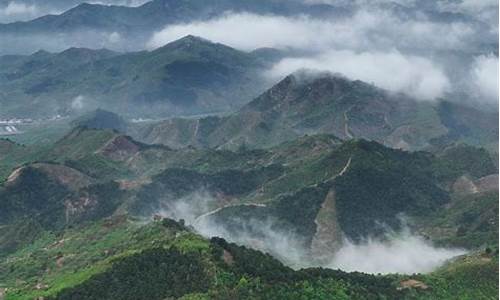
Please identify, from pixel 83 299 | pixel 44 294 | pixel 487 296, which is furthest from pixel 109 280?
pixel 487 296

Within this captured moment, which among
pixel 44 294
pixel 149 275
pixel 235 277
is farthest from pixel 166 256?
pixel 44 294

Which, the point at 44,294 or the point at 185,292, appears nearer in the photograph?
the point at 185,292

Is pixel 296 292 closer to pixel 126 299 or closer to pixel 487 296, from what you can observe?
pixel 126 299

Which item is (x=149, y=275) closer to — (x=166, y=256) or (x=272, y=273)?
(x=166, y=256)

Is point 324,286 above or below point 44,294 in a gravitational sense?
above

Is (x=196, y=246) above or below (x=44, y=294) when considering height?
above

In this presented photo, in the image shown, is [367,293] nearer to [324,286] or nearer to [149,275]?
[324,286]

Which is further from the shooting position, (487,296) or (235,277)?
(487,296)

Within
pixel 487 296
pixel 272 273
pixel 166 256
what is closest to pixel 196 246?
pixel 166 256
